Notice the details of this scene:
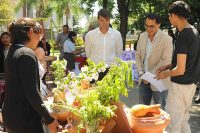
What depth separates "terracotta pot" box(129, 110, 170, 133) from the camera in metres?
2.55

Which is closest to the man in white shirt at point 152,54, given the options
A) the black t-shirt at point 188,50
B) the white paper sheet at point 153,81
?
the white paper sheet at point 153,81

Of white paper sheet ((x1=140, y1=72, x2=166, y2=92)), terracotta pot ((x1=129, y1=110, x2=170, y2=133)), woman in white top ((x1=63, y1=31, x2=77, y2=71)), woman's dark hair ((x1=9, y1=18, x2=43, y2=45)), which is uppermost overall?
woman's dark hair ((x1=9, y1=18, x2=43, y2=45))

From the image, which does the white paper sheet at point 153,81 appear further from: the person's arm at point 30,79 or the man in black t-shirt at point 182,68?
the person's arm at point 30,79

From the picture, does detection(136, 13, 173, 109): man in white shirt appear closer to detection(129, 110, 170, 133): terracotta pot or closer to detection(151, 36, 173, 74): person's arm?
detection(151, 36, 173, 74): person's arm

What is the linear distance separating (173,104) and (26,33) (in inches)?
86.2

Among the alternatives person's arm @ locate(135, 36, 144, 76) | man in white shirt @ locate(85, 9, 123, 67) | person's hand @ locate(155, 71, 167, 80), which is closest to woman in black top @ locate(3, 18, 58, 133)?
person's hand @ locate(155, 71, 167, 80)

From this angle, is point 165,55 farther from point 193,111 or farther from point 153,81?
point 193,111

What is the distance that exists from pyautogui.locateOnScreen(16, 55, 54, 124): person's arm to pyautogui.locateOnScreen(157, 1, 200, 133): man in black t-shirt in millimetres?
1879

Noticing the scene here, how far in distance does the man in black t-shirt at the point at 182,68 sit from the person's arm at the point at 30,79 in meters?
1.88

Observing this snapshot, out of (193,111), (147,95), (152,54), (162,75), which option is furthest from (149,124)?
(193,111)

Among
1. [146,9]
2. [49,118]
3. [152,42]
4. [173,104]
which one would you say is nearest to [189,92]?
[173,104]

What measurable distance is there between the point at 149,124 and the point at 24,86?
859 mm

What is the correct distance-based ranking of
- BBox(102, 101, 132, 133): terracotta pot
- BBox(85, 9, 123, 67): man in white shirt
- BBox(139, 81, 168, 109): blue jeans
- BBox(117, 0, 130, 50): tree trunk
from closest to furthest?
BBox(102, 101, 132, 133): terracotta pot → BBox(139, 81, 168, 109): blue jeans → BBox(85, 9, 123, 67): man in white shirt → BBox(117, 0, 130, 50): tree trunk

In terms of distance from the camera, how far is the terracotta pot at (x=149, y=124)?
2.55 meters
